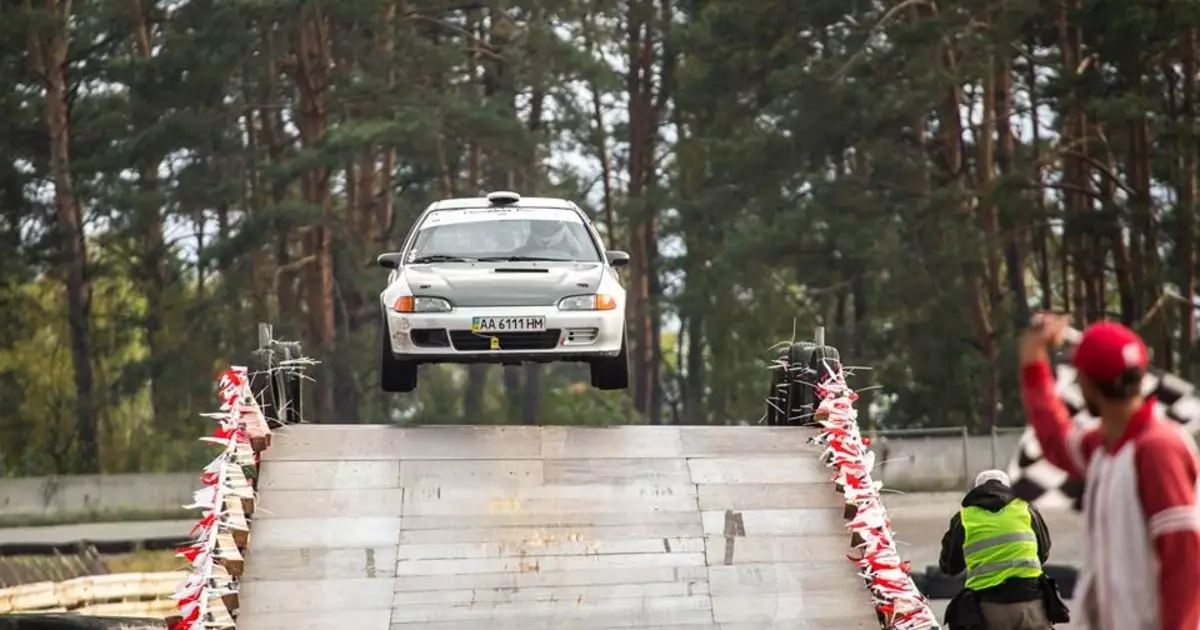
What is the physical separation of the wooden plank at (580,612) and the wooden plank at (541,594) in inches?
1.3

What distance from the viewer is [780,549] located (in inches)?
417

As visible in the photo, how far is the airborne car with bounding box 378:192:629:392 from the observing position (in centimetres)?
1425

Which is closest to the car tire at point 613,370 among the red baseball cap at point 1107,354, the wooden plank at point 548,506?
the wooden plank at point 548,506

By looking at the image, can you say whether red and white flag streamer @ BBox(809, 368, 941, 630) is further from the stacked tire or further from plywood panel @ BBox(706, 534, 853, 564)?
the stacked tire

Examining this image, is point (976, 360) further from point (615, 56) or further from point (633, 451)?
point (633, 451)

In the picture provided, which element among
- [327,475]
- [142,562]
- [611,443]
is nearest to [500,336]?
[611,443]

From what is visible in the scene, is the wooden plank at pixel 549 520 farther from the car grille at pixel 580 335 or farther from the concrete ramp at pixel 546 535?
the car grille at pixel 580 335

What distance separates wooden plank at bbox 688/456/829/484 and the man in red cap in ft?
19.4

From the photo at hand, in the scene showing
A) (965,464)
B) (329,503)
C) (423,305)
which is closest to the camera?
(329,503)

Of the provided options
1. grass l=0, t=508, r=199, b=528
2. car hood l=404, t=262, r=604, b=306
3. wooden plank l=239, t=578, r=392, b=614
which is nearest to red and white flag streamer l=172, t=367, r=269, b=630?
wooden plank l=239, t=578, r=392, b=614

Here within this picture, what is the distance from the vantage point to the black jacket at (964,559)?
10156 millimetres

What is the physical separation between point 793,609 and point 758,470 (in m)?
1.51

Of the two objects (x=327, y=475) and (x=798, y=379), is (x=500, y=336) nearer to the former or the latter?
(x=798, y=379)

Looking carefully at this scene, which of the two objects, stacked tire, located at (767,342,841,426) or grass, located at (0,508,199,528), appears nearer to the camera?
stacked tire, located at (767,342,841,426)
